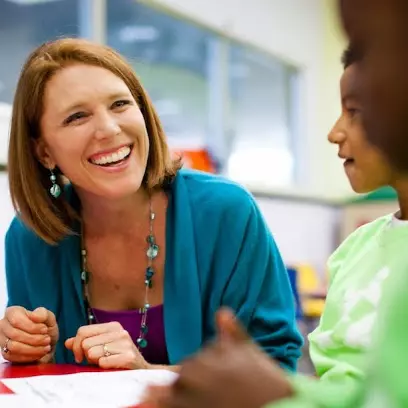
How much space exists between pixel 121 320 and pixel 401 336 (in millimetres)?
1091

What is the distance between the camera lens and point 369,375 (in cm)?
48

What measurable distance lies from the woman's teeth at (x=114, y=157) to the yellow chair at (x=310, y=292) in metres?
1.50

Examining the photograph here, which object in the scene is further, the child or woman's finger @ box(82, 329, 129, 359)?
woman's finger @ box(82, 329, 129, 359)

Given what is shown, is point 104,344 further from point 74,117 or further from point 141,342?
point 74,117

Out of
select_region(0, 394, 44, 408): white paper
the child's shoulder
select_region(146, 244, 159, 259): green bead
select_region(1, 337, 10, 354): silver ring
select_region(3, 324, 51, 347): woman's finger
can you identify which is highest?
the child's shoulder

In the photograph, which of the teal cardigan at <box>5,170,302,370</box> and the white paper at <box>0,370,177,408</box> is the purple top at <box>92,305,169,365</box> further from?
the white paper at <box>0,370,177,408</box>

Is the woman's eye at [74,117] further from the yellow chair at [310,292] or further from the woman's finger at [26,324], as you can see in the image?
the yellow chair at [310,292]

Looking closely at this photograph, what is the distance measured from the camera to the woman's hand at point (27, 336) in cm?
131

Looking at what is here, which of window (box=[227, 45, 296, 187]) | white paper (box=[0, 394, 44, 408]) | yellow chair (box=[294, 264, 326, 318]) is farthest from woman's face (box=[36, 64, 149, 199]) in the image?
window (box=[227, 45, 296, 187])

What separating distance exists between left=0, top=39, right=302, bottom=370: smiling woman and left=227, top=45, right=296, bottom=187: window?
2.67m

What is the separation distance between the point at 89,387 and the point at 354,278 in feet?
1.32

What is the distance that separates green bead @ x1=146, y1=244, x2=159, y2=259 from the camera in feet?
5.08

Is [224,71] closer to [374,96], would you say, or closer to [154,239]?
[154,239]

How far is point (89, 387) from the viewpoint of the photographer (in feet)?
3.17
